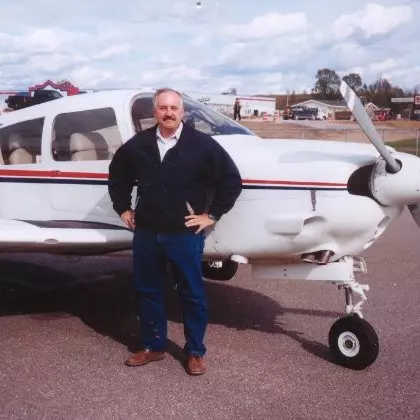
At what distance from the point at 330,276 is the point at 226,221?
0.85 m

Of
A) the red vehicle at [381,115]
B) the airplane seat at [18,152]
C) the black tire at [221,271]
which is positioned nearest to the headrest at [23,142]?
the airplane seat at [18,152]

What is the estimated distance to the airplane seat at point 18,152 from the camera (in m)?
5.60

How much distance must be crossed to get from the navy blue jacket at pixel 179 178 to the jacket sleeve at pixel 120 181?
0.08 metres

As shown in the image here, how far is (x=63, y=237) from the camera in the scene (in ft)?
15.5

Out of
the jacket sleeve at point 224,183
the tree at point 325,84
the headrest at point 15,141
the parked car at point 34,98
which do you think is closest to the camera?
the jacket sleeve at point 224,183

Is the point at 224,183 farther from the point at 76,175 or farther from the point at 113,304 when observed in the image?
the point at 113,304

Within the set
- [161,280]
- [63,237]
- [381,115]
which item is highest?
[63,237]

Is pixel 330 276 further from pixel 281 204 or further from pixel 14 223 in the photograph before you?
pixel 14 223

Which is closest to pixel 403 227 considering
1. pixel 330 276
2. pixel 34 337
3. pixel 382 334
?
pixel 382 334

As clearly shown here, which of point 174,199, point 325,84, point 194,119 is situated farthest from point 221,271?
point 325,84

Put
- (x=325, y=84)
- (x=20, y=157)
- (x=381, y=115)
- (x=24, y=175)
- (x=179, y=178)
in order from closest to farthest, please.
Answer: (x=179, y=178) < (x=24, y=175) < (x=20, y=157) < (x=381, y=115) < (x=325, y=84)

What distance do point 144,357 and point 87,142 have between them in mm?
1901

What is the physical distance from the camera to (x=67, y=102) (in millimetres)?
5473

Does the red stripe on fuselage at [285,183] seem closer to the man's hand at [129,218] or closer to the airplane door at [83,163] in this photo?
the man's hand at [129,218]
